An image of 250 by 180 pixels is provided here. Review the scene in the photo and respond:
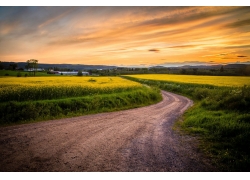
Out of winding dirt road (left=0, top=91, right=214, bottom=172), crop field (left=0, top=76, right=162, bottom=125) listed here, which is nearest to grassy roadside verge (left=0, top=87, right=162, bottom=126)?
crop field (left=0, top=76, right=162, bottom=125)

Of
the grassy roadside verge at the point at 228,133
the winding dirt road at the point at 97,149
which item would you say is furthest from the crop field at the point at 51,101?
the grassy roadside verge at the point at 228,133

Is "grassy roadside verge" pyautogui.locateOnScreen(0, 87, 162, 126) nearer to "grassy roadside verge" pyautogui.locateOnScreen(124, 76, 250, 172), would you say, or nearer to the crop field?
the crop field

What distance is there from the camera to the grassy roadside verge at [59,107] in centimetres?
854

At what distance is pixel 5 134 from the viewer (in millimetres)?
6352

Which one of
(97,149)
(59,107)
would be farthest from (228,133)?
(59,107)

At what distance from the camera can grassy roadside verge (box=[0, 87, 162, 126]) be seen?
8539 mm

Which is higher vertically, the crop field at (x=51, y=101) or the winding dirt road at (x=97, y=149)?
the crop field at (x=51, y=101)

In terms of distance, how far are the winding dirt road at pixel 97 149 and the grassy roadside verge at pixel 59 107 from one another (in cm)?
127

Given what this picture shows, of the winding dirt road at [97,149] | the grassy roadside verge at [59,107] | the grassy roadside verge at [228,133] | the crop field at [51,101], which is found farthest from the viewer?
the crop field at [51,101]

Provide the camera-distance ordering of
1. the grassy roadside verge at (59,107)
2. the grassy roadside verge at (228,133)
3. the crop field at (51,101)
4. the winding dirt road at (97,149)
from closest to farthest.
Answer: the winding dirt road at (97,149) < the grassy roadside verge at (228,133) < the grassy roadside verge at (59,107) < the crop field at (51,101)

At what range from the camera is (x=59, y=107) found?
33.3 feet

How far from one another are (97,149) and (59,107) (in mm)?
5942

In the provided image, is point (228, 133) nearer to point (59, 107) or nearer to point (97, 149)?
point (97, 149)

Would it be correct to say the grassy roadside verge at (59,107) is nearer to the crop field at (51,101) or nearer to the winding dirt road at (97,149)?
the crop field at (51,101)
